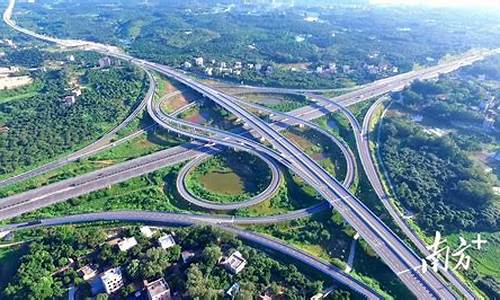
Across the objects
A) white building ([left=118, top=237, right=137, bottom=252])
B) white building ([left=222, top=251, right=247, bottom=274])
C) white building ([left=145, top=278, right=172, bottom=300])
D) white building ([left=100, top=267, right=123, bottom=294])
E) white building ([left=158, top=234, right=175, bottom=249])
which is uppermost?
white building ([left=222, top=251, right=247, bottom=274])

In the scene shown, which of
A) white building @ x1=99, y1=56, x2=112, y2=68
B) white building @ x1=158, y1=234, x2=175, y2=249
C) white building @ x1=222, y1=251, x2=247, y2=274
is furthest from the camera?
white building @ x1=99, y1=56, x2=112, y2=68

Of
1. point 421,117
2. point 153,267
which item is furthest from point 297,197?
point 421,117

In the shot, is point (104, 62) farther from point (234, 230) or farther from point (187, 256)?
point (187, 256)

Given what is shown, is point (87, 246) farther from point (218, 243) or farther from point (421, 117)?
point (421, 117)

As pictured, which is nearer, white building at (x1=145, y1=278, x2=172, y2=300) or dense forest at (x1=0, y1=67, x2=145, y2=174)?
white building at (x1=145, y1=278, x2=172, y2=300)

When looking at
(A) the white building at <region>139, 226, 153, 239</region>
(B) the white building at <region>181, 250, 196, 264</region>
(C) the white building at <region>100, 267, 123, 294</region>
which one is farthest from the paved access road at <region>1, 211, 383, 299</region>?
(C) the white building at <region>100, 267, 123, 294</region>

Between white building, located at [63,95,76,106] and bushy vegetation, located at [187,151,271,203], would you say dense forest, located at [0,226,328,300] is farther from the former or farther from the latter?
white building, located at [63,95,76,106]

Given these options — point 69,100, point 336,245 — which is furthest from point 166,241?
point 69,100
